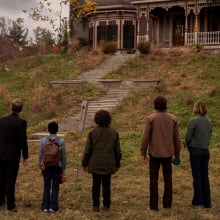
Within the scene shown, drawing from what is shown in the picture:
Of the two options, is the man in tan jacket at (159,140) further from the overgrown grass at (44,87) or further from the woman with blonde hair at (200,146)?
the overgrown grass at (44,87)

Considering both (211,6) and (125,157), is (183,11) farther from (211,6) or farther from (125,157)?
(125,157)

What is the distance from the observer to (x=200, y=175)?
820cm

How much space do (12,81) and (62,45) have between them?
12965 millimetres

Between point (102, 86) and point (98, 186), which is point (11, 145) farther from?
point (102, 86)

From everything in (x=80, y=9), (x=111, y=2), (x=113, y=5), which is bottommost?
(x=80, y=9)

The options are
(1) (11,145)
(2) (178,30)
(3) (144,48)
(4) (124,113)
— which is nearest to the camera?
(1) (11,145)

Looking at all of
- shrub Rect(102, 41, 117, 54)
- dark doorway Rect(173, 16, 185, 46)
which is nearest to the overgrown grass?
shrub Rect(102, 41, 117, 54)

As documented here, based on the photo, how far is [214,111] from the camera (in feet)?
56.9

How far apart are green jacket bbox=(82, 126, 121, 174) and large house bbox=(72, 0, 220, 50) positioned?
24.2 m

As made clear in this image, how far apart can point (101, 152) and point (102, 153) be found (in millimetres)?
22

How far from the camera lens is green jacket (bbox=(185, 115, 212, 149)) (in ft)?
26.5

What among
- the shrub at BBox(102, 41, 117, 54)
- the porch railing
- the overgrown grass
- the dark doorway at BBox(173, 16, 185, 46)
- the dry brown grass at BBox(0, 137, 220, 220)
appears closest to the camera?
the dry brown grass at BBox(0, 137, 220, 220)

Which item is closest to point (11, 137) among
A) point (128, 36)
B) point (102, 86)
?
point (102, 86)

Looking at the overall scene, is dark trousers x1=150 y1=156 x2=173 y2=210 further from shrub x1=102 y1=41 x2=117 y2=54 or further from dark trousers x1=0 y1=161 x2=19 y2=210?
shrub x1=102 y1=41 x2=117 y2=54
